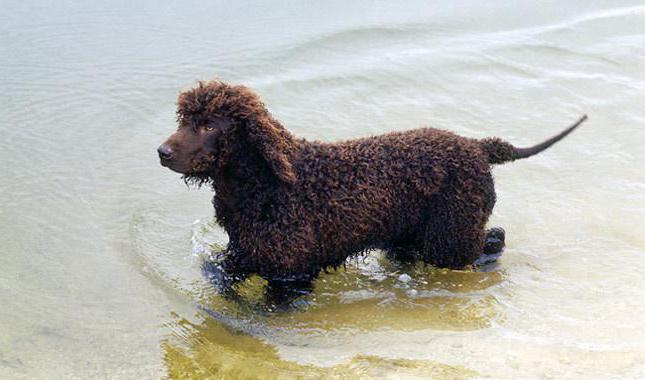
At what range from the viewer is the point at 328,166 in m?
5.20

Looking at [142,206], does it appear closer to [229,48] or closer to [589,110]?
[229,48]

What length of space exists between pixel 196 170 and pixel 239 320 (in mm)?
1158

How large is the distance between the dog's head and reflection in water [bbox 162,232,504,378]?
40.1 inches

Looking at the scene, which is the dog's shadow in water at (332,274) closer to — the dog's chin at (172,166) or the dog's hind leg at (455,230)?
the dog's hind leg at (455,230)

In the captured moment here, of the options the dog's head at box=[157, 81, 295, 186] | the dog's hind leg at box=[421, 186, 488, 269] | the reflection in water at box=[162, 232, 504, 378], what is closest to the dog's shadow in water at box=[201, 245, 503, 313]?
the reflection in water at box=[162, 232, 504, 378]

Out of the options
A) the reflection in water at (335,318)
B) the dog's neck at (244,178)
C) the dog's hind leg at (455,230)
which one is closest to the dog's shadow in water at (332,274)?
the reflection in water at (335,318)

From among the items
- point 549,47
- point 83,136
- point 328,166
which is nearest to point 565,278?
point 328,166

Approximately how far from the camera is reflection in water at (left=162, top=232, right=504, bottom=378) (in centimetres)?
461

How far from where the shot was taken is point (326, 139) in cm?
815

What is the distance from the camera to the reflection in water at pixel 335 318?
4609 mm

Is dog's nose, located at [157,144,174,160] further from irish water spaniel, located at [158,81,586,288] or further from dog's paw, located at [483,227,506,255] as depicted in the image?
dog's paw, located at [483,227,506,255]

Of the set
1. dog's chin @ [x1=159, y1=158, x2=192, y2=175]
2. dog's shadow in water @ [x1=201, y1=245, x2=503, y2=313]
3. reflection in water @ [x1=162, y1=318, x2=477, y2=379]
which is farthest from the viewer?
dog's shadow in water @ [x1=201, y1=245, x2=503, y2=313]

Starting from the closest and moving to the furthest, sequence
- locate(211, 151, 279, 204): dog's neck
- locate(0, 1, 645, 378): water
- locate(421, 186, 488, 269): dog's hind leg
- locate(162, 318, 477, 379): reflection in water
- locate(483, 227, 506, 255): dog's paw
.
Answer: locate(162, 318, 477, 379): reflection in water → locate(0, 1, 645, 378): water → locate(211, 151, 279, 204): dog's neck → locate(421, 186, 488, 269): dog's hind leg → locate(483, 227, 506, 255): dog's paw

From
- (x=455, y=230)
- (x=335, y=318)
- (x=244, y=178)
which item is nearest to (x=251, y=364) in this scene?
(x=335, y=318)
